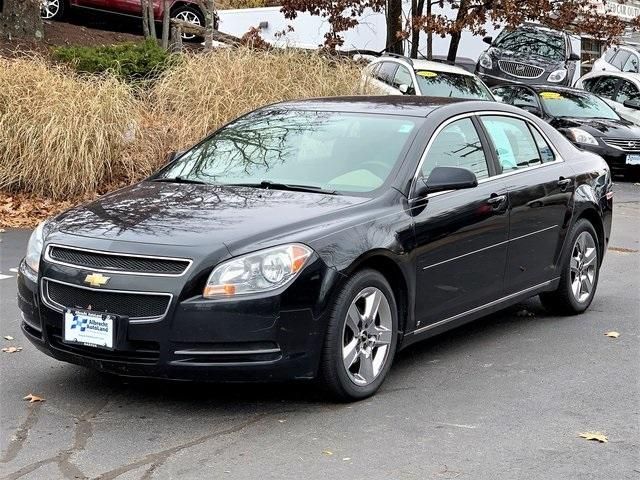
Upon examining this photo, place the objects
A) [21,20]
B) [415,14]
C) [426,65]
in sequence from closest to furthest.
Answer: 1. [426,65]
2. [21,20]
3. [415,14]

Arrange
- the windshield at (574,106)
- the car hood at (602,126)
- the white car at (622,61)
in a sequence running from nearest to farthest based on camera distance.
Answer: the car hood at (602,126) → the windshield at (574,106) → the white car at (622,61)

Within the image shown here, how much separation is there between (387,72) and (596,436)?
12.1 metres

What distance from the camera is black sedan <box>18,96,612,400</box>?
495 cm

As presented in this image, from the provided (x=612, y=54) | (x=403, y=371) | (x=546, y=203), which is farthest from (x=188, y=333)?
(x=612, y=54)

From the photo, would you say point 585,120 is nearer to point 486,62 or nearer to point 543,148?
point 486,62

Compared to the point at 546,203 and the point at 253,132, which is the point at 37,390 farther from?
the point at 546,203

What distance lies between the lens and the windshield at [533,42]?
22.8 metres

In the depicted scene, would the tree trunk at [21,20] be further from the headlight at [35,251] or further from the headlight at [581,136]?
the headlight at [35,251]

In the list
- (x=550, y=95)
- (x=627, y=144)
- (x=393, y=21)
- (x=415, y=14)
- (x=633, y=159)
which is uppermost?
(x=415, y=14)

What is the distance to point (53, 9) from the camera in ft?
71.3

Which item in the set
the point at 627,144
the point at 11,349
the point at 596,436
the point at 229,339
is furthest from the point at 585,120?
the point at 229,339

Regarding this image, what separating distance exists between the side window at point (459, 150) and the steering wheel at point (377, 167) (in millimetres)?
266

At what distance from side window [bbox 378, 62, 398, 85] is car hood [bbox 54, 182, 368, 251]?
1058 cm

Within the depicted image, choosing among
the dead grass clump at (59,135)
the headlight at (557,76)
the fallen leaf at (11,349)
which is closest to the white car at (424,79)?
the dead grass clump at (59,135)
